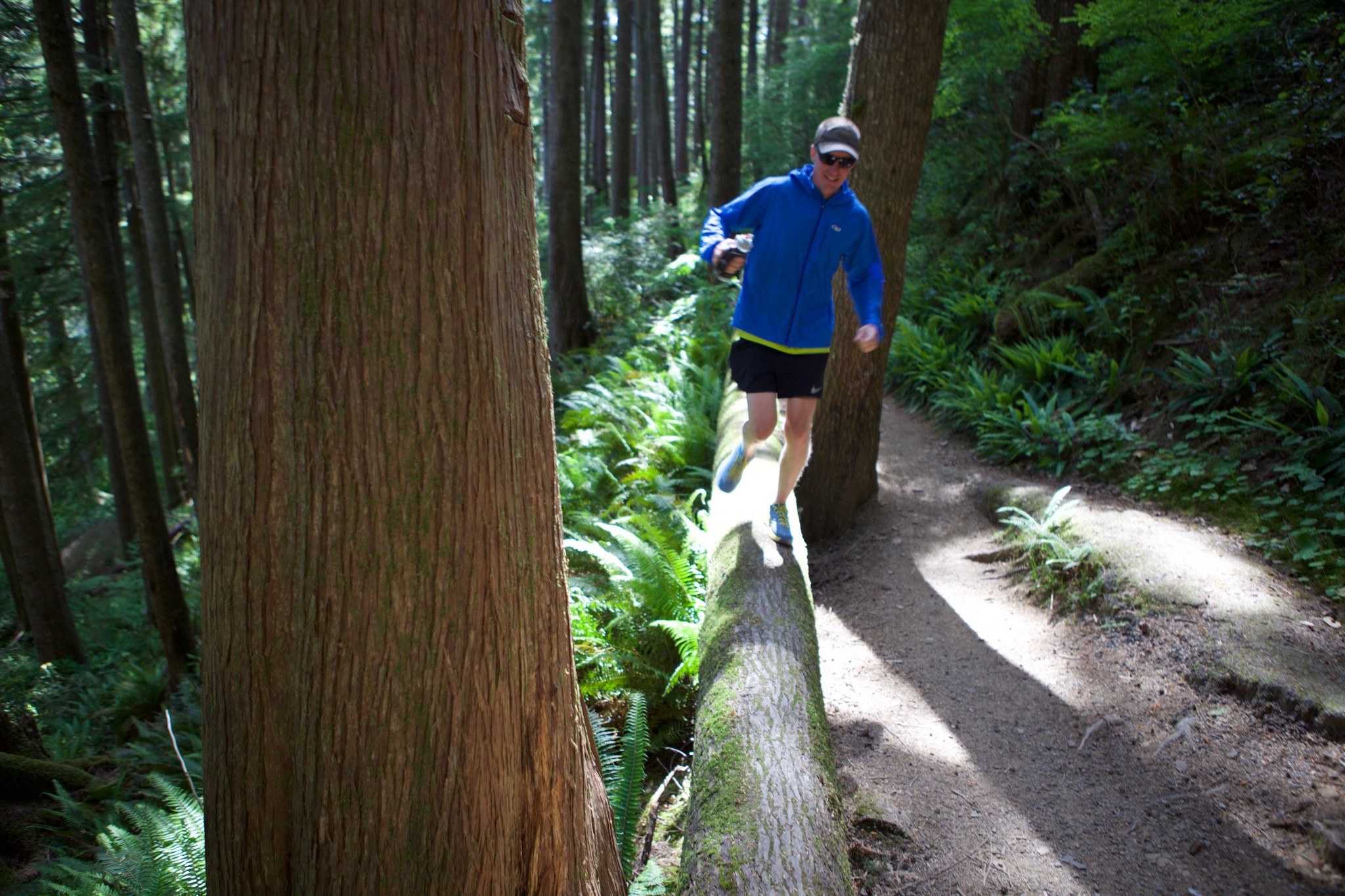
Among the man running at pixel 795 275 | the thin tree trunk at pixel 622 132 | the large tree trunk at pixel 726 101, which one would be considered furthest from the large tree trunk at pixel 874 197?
the thin tree trunk at pixel 622 132

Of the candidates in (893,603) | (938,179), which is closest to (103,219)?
(893,603)

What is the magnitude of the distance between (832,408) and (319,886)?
5.19 m

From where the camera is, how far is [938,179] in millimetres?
11719

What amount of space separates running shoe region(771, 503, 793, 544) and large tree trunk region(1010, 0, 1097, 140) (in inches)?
327

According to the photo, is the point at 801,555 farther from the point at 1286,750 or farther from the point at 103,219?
→ the point at 103,219

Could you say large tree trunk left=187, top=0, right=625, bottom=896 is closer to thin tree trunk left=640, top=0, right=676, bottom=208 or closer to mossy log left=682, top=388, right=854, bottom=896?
mossy log left=682, top=388, right=854, bottom=896

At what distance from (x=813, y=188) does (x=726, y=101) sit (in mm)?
9295

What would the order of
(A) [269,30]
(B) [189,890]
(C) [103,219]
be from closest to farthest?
(A) [269,30] → (B) [189,890] → (C) [103,219]

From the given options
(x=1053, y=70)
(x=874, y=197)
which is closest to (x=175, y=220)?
(x=874, y=197)

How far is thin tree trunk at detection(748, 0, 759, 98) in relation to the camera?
24.6m

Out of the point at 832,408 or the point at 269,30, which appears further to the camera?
the point at 832,408

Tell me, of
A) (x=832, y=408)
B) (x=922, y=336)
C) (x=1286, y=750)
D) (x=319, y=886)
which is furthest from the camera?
(x=922, y=336)

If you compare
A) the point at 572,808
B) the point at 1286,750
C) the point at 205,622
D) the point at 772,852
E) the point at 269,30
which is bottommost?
the point at 1286,750

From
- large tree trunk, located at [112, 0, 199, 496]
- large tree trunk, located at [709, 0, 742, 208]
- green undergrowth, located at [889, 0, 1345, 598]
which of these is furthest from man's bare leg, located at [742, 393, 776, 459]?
large tree trunk, located at [709, 0, 742, 208]
